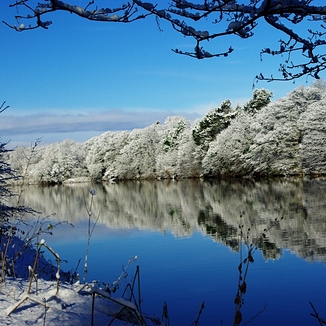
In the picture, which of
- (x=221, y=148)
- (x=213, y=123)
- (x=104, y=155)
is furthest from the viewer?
(x=104, y=155)

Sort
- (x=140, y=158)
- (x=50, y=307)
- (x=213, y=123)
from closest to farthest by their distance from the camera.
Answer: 1. (x=50, y=307)
2. (x=213, y=123)
3. (x=140, y=158)

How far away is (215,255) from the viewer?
1325 centimetres

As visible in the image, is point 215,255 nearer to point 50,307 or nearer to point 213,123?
point 50,307

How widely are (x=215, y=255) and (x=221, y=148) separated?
1444 inches

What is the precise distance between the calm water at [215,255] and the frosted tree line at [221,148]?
1812 cm

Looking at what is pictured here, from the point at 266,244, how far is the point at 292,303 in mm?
5361

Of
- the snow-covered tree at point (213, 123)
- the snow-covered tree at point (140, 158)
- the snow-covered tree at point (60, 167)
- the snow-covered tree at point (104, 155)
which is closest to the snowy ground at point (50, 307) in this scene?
the snow-covered tree at point (213, 123)

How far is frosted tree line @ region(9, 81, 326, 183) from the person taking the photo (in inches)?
1684

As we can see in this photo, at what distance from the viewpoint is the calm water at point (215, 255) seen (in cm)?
874

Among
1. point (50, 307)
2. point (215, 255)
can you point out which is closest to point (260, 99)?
point (215, 255)

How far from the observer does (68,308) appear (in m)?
3.87

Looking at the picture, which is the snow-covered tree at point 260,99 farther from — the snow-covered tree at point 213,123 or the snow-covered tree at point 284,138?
the snow-covered tree at point 284,138

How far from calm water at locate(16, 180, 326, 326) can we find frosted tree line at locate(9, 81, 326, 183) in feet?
59.4

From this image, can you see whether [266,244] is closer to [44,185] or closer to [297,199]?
[297,199]
